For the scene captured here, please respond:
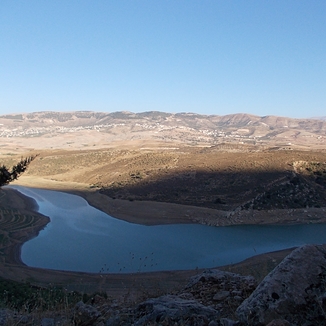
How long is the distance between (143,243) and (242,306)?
2124 cm

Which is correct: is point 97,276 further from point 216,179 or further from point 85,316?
point 216,179

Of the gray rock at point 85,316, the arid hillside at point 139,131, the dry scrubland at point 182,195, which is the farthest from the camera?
the arid hillside at point 139,131

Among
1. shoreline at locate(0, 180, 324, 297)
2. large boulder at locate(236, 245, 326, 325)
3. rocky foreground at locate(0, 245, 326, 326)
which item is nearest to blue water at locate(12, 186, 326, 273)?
shoreline at locate(0, 180, 324, 297)

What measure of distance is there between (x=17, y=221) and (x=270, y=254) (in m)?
19.0

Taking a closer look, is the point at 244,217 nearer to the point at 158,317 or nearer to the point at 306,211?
the point at 306,211

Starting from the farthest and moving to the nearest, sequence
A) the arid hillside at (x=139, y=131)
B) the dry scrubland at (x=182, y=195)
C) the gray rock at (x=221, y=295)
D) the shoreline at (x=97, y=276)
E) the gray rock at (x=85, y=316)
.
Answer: the arid hillside at (x=139, y=131) → the dry scrubland at (x=182, y=195) → the shoreline at (x=97, y=276) → the gray rock at (x=221, y=295) → the gray rock at (x=85, y=316)

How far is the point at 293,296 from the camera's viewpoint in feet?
11.8

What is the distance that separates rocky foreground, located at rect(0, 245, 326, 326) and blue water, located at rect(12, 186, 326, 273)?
14.1m

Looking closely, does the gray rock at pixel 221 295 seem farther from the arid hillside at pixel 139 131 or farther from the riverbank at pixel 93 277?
the arid hillside at pixel 139 131

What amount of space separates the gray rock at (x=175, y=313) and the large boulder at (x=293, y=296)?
44cm

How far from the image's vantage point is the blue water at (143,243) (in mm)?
20438

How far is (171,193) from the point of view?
37.9 metres

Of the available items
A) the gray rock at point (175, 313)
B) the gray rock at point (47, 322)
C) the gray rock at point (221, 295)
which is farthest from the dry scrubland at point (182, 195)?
the gray rock at point (175, 313)

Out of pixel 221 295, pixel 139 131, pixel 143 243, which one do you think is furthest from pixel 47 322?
pixel 139 131
